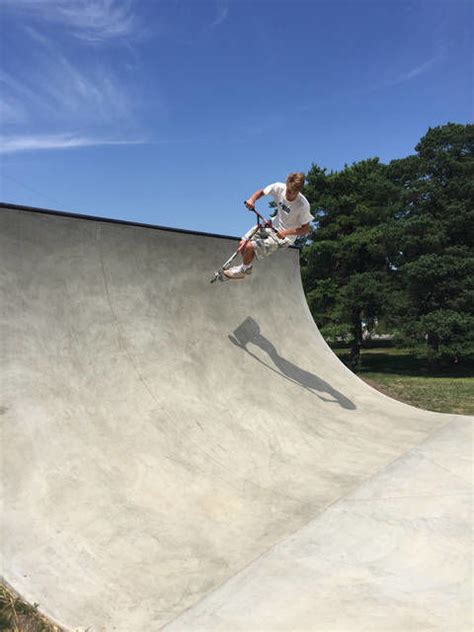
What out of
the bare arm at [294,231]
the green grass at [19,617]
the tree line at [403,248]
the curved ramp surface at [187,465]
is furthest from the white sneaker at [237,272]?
the tree line at [403,248]

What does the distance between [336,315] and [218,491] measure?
17.5 metres

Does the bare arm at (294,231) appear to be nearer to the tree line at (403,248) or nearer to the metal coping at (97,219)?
the metal coping at (97,219)

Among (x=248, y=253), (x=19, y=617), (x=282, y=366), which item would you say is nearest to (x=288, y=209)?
(x=248, y=253)

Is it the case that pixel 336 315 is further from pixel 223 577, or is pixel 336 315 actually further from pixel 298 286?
pixel 223 577

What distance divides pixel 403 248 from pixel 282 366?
15658 millimetres

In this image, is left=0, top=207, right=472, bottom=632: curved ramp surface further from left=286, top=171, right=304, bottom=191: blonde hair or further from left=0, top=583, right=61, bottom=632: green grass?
left=286, top=171, right=304, bottom=191: blonde hair

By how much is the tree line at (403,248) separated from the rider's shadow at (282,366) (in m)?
12.8

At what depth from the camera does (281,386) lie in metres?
6.51

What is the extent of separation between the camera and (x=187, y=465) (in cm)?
411

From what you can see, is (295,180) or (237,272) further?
(237,272)

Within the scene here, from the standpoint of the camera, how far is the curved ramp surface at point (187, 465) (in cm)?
263

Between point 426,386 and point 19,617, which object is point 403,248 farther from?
point 19,617

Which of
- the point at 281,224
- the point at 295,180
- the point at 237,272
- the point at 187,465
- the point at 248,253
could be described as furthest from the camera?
the point at 237,272

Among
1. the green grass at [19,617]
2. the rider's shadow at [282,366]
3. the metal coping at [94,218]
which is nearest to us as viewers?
the green grass at [19,617]
